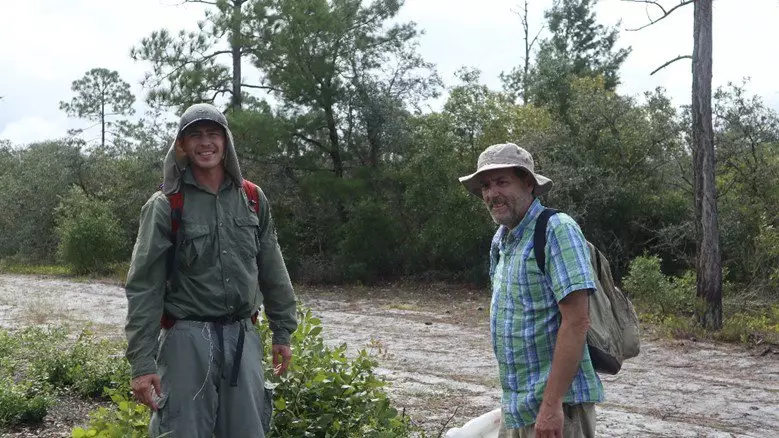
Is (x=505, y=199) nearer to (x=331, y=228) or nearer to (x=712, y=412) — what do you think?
(x=712, y=412)

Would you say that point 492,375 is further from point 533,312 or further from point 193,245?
point 193,245

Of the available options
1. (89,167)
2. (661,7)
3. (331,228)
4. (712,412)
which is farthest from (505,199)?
(89,167)

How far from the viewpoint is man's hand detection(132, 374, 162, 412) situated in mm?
2951

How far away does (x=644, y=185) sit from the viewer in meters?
17.8

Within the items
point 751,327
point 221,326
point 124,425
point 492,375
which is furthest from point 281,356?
point 751,327

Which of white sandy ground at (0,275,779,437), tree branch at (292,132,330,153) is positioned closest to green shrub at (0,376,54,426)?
white sandy ground at (0,275,779,437)

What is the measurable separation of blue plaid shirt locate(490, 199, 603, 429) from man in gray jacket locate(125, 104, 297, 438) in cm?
101

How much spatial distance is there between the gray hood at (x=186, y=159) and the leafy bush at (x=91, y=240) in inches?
902

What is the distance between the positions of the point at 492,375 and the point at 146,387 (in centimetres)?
618

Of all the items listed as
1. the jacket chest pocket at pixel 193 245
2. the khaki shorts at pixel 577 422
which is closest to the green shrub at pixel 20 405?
the jacket chest pocket at pixel 193 245

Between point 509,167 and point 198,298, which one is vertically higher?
point 509,167

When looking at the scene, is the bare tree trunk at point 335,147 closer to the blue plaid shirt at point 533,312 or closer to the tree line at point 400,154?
the tree line at point 400,154

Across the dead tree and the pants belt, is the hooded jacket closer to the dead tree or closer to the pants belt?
the pants belt

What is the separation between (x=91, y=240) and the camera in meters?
24.6
